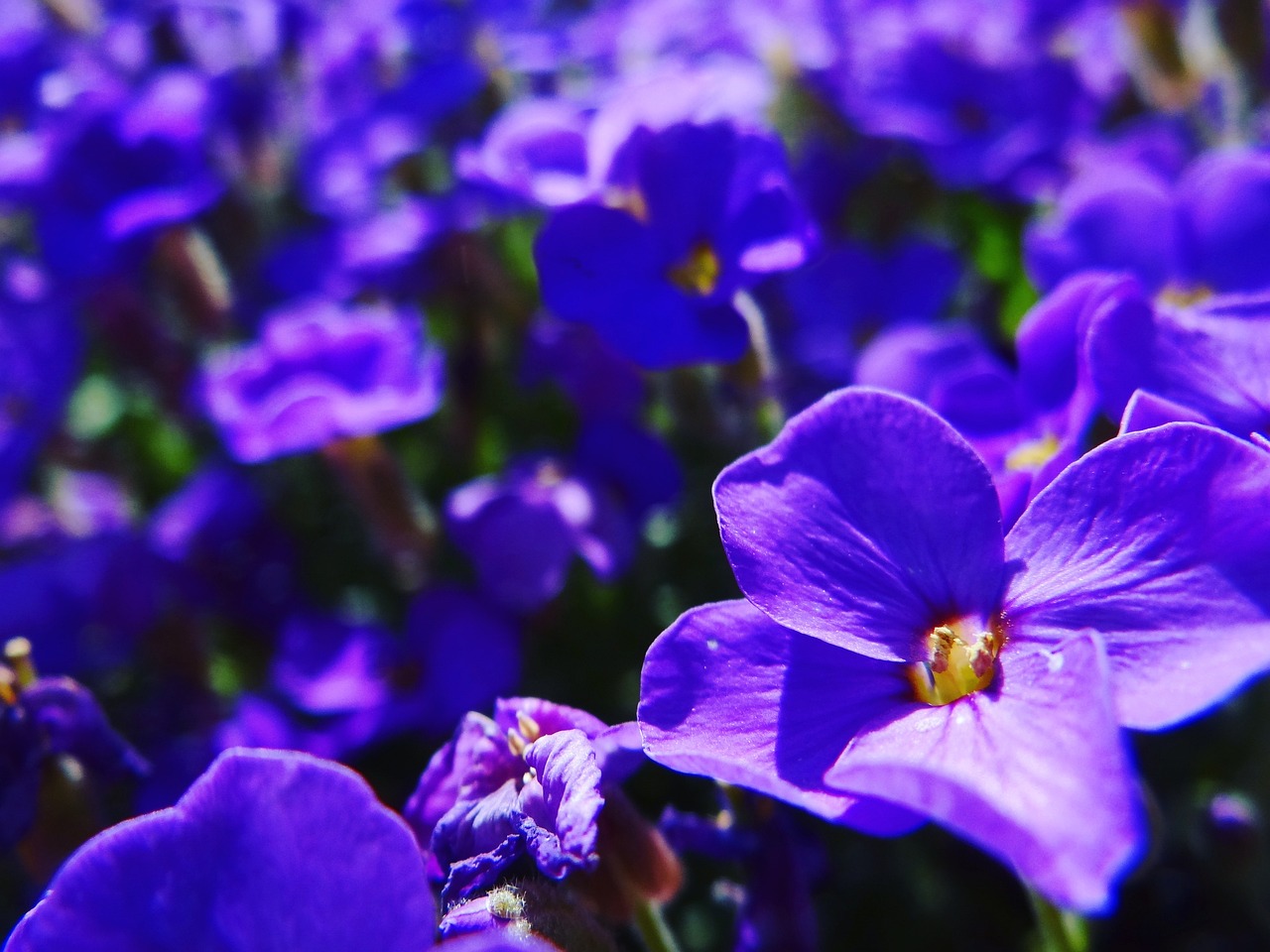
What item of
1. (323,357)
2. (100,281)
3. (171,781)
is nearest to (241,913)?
(171,781)

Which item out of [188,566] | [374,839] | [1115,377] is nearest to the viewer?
[374,839]

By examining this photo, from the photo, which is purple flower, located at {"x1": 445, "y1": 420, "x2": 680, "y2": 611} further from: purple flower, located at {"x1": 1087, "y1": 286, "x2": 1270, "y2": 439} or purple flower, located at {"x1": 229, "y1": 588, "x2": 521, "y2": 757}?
purple flower, located at {"x1": 1087, "y1": 286, "x2": 1270, "y2": 439}

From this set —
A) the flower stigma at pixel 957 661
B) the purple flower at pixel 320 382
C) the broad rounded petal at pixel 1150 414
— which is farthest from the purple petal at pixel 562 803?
the purple flower at pixel 320 382

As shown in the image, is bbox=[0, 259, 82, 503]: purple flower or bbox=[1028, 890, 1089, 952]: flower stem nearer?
bbox=[1028, 890, 1089, 952]: flower stem

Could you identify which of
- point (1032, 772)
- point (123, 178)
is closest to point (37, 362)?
point (123, 178)

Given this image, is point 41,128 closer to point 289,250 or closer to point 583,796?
point 289,250

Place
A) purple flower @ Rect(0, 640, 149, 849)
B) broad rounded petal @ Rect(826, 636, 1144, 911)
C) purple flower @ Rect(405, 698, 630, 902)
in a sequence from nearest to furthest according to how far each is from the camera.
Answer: broad rounded petal @ Rect(826, 636, 1144, 911), purple flower @ Rect(405, 698, 630, 902), purple flower @ Rect(0, 640, 149, 849)

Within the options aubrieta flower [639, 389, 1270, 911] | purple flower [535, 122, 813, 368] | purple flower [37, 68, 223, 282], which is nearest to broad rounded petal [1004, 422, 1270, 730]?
aubrieta flower [639, 389, 1270, 911]
